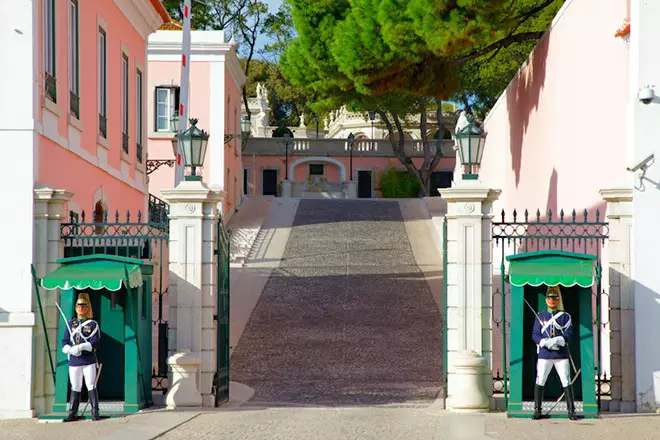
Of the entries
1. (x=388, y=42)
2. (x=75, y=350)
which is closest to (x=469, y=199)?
(x=75, y=350)

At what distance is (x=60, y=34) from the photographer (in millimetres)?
16344

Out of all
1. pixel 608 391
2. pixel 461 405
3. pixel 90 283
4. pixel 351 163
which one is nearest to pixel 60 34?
pixel 90 283

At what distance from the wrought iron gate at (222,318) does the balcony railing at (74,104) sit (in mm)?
3783

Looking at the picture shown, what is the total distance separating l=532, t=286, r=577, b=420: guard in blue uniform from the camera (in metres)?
12.7

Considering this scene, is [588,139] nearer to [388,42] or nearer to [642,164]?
[642,164]

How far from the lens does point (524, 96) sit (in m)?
26.0

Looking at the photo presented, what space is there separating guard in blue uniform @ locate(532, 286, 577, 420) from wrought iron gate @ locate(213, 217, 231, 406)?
4.13 meters

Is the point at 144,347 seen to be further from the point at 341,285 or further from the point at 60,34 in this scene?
the point at 341,285

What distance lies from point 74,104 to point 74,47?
0.94 metres

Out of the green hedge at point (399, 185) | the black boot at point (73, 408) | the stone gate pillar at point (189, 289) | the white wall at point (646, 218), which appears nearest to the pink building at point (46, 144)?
the black boot at point (73, 408)

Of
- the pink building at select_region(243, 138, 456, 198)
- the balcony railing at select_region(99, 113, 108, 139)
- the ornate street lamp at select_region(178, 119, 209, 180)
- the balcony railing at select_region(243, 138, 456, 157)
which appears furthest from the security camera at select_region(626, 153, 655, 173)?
the balcony railing at select_region(243, 138, 456, 157)

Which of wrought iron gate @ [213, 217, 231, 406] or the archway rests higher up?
the archway

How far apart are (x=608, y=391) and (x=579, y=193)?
222 inches

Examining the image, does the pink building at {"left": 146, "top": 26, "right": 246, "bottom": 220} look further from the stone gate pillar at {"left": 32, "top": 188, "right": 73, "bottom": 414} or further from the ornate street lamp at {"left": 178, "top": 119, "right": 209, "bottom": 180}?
the stone gate pillar at {"left": 32, "top": 188, "right": 73, "bottom": 414}
